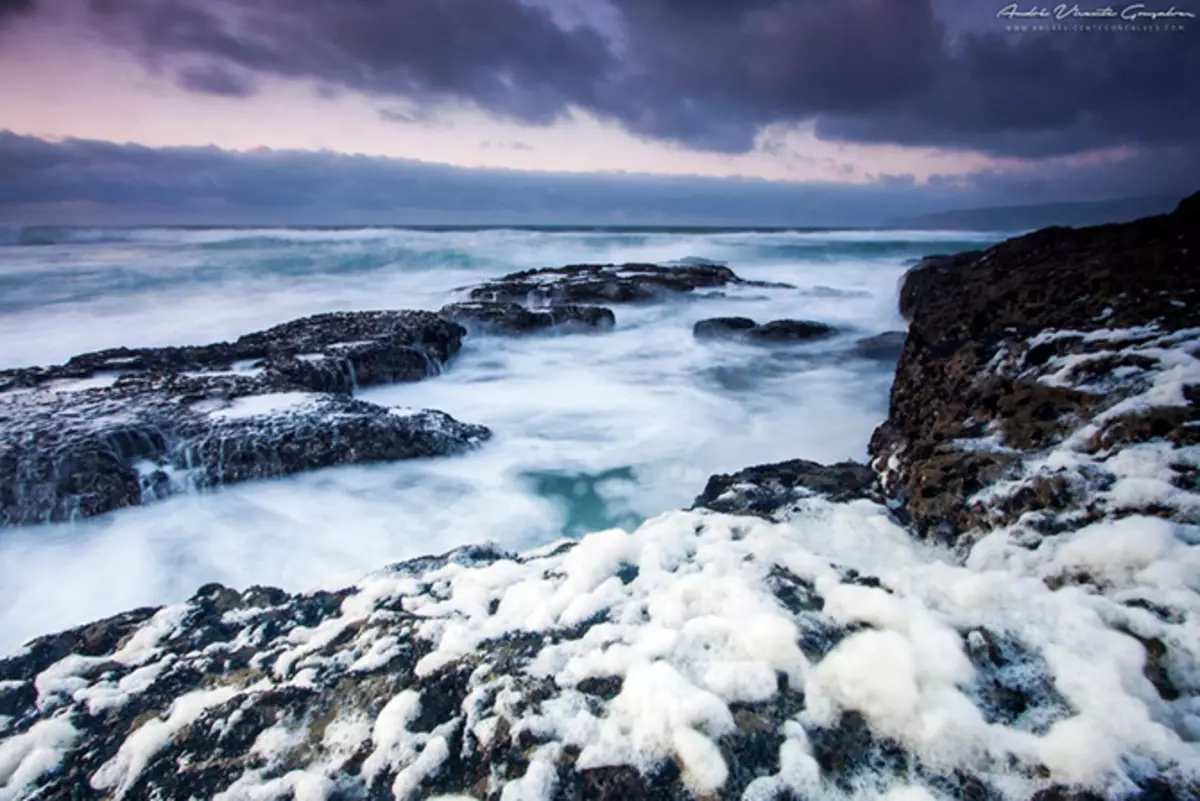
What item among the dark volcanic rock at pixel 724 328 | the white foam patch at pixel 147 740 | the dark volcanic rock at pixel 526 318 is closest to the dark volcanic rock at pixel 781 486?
the white foam patch at pixel 147 740

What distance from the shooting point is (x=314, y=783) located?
6.24ft

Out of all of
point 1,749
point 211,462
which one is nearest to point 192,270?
point 211,462

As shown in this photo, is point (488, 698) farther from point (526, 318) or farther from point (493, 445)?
point (526, 318)

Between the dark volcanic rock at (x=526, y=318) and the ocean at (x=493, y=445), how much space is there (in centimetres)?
43

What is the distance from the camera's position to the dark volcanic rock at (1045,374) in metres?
3.11

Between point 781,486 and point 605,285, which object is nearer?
point 781,486

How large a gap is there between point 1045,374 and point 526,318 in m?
10.1

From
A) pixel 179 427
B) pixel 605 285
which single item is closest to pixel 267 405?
pixel 179 427

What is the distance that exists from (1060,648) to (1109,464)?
1.40 meters

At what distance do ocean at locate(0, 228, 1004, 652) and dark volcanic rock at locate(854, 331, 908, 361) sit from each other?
22 centimetres

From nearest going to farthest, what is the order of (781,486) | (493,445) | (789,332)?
1. (781,486)
2. (493,445)
3. (789,332)

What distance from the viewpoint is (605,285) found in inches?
647

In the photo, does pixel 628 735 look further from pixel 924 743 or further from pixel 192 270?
pixel 192 270

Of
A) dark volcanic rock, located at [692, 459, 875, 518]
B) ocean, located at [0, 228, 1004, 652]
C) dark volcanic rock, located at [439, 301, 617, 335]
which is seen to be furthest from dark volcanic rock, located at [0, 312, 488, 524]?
dark volcanic rock, located at [439, 301, 617, 335]
